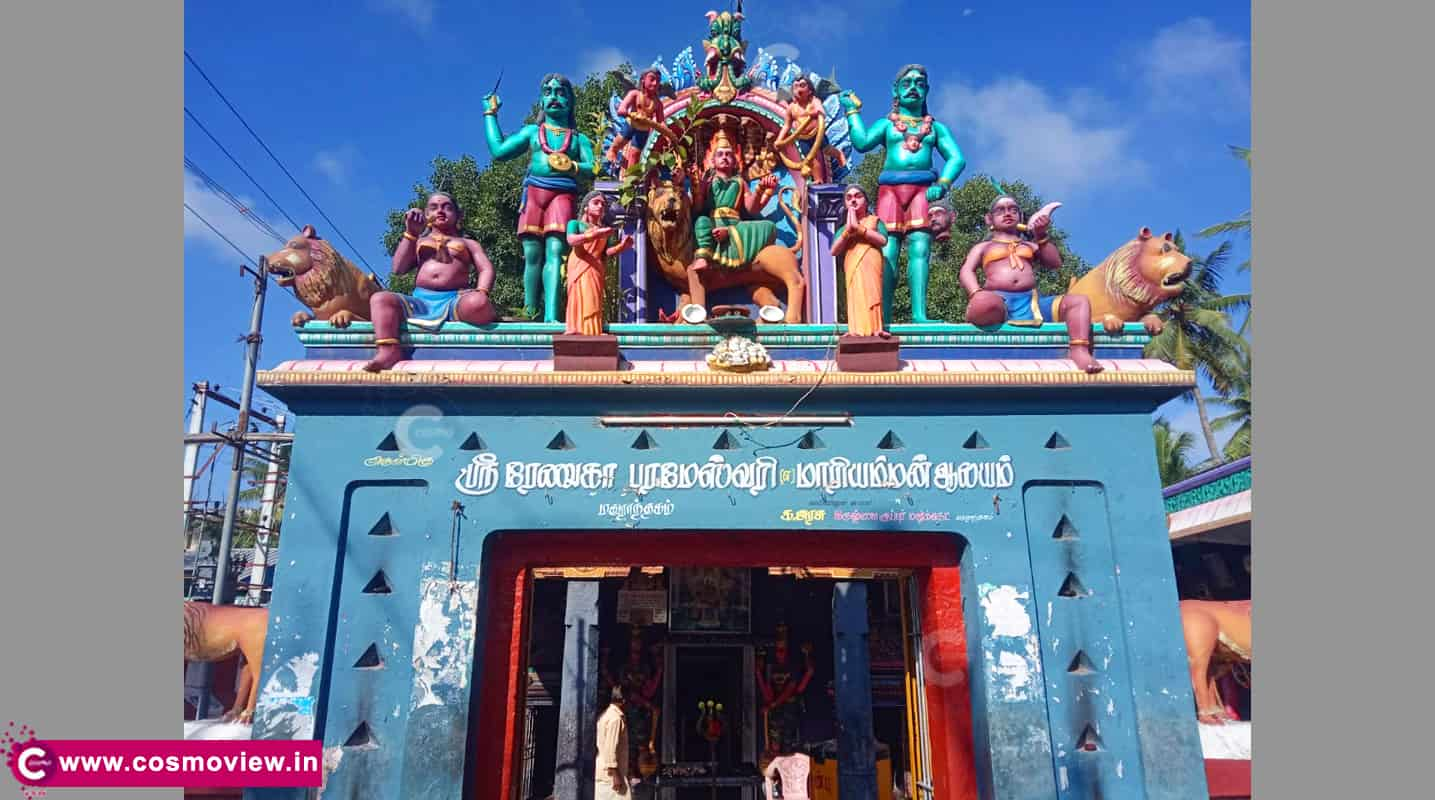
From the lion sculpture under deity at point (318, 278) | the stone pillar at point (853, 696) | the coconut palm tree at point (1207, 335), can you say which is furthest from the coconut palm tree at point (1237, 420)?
the lion sculpture under deity at point (318, 278)

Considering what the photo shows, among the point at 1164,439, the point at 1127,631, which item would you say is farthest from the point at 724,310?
the point at 1164,439

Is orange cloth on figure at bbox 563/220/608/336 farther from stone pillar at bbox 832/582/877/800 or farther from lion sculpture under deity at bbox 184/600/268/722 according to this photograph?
stone pillar at bbox 832/582/877/800

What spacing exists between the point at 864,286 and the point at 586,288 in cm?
307

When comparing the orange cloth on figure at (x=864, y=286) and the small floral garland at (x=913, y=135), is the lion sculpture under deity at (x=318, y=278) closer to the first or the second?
the orange cloth on figure at (x=864, y=286)

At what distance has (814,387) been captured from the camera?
30.6 ft

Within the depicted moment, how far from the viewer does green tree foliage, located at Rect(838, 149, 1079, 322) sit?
72.9 ft

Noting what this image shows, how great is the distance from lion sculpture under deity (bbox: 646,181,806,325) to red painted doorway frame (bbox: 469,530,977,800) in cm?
320

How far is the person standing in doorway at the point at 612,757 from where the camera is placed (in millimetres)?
13633

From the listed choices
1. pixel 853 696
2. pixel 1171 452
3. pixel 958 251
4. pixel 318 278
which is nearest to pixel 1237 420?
pixel 1171 452

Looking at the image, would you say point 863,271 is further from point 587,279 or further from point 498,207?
point 498,207

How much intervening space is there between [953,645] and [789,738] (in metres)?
8.30

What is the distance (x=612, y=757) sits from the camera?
45.0 ft

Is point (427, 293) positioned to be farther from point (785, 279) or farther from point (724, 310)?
point (785, 279)

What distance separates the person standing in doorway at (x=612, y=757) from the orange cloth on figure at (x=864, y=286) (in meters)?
7.71
